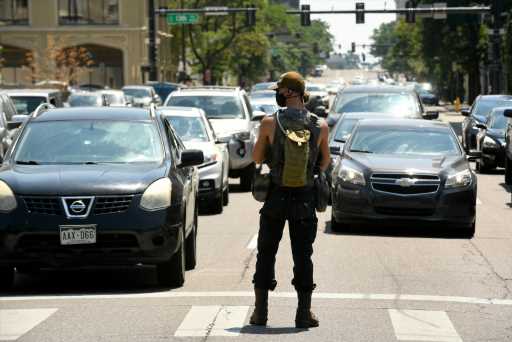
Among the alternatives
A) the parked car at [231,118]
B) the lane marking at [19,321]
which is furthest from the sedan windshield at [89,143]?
the parked car at [231,118]

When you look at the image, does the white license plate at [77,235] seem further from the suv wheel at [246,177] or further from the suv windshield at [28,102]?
the suv windshield at [28,102]

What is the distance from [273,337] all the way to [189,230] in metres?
3.67

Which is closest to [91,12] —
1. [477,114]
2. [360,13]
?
[360,13]

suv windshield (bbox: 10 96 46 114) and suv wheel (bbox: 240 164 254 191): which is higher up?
suv windshield (bbox: 10 96 46 114)

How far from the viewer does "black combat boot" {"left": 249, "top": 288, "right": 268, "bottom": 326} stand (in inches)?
375

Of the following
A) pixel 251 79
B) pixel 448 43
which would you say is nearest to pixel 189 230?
pixel 448 43

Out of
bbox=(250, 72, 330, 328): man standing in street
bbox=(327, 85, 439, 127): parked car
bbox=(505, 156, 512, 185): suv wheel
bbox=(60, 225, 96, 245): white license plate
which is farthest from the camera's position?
bbox=(327, 85, 439, 127): parked car

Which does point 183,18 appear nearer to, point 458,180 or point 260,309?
point 458,180

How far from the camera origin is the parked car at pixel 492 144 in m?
29.6

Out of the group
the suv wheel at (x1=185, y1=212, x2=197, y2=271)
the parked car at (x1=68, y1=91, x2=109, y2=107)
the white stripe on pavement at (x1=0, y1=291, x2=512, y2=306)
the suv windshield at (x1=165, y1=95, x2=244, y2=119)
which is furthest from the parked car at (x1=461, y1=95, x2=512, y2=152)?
the white stripe on pavement at (x1=0, y1=291, x2=512, y2=306)

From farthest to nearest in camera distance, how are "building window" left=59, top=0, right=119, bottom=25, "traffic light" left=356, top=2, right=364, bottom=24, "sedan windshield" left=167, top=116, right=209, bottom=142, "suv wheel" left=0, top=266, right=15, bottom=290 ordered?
"building window" left=59, top=0, right=119, bottom=25 < "traffic light" left=356, top=2, right=364, bottom=24 < "sedan windshield" left=167, top=116, right=209, bottom=142 < "suv wheel" left=0, top=266, right=15, bottom=290

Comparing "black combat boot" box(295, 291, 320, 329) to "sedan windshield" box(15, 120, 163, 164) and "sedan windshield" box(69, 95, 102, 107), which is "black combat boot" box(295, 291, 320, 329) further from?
"sedan windshield" box(69, 95, 102, 107)

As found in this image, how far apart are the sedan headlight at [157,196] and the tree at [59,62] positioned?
65.0 m

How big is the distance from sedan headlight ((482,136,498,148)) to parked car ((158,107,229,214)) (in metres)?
9.79
